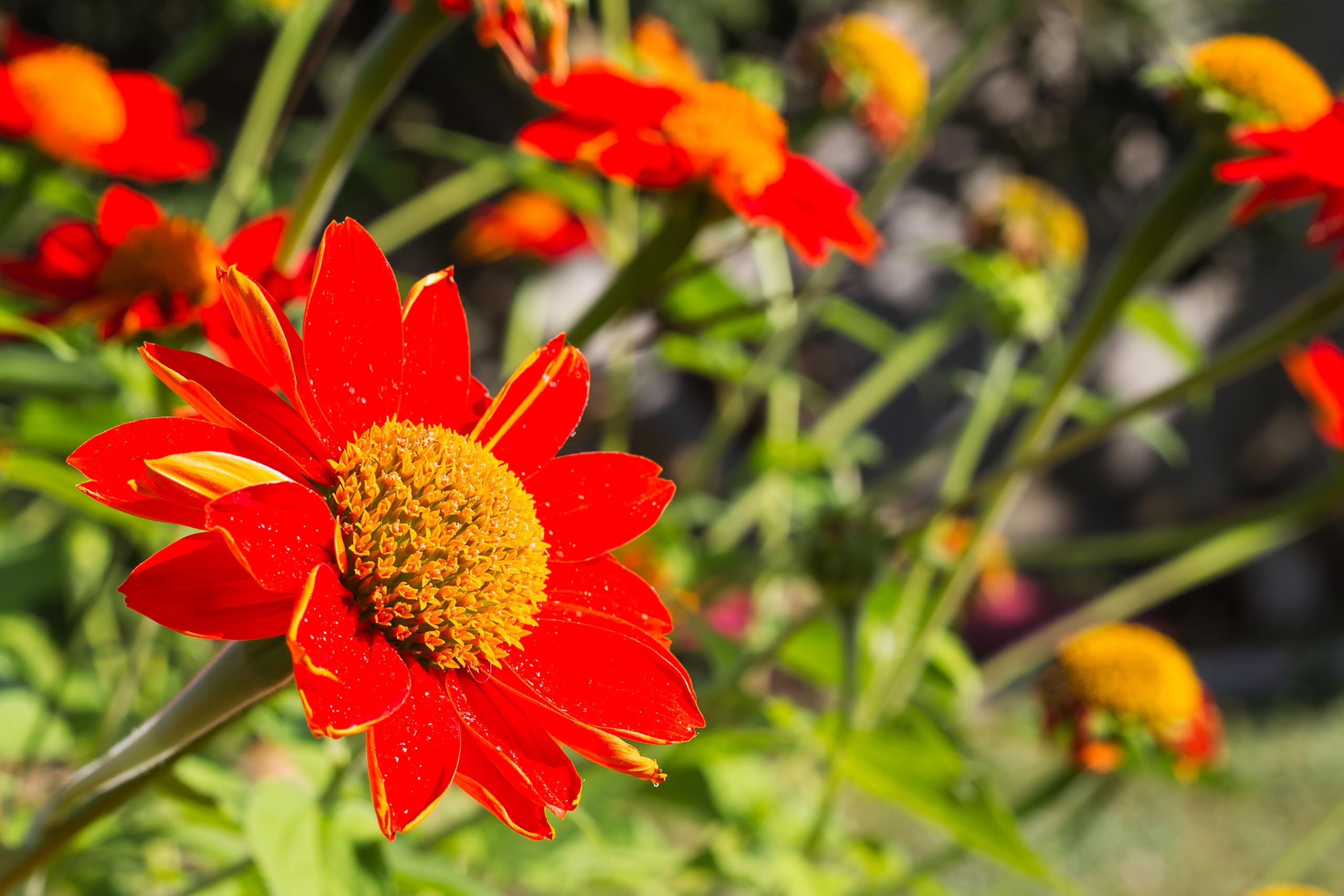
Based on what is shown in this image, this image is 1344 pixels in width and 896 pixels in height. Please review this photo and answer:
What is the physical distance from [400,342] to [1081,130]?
13.1 feet

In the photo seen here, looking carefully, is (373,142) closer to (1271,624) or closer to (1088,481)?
(1088,481)

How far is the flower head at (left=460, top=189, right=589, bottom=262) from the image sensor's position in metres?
1.32

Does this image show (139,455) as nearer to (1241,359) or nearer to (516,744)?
(516,744)

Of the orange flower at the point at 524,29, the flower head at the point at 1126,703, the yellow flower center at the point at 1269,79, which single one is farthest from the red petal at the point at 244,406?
the flower head at the point at 1126,703

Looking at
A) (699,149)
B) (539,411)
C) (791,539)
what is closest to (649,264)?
(699,149)

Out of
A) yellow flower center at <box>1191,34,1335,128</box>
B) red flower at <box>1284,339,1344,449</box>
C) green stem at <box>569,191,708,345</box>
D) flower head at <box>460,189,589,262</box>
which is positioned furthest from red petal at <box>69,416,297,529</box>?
flower head at <box>460,189,589,262</box>

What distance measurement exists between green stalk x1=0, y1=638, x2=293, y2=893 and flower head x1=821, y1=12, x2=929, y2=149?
0.86 m

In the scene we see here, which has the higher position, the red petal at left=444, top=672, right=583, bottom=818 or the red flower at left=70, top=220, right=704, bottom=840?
the red flower at left=70, top=220, right=704, bottom=840

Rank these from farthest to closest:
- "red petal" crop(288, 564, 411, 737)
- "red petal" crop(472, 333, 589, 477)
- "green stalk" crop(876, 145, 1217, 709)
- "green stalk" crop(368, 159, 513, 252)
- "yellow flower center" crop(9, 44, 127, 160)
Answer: "green stalk" crop(368, 159, 513, 252) → "yellow flower center" crop(9, 44, 127, 160) → "green stalk" crop(876, 145, 1217, 709) → "red petal" crop(472, 333, 589, 477) → "red petal" crop(288, 564, 411, 737)

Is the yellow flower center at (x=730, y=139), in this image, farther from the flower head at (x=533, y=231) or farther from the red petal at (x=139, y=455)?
the flower head at (x=533, y=231)

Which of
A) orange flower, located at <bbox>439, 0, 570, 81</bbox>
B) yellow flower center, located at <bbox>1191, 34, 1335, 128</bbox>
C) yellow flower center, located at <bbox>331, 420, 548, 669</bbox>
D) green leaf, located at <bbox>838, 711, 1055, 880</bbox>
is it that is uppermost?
yellow flower center, located at <bbox>1191, 34, 1335, 128</bbox>

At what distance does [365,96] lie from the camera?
50cm

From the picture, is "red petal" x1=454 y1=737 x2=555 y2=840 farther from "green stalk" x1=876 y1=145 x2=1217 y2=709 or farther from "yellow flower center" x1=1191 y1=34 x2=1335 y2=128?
"yellow flower center" x1=1191 y1=34 x2=1335 y2=128

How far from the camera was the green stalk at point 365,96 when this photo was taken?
486mm
